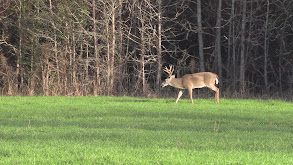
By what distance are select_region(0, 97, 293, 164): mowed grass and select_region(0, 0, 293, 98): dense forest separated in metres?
6.64

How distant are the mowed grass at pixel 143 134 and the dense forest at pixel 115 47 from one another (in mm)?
6635

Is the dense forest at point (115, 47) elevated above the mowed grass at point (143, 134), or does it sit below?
above

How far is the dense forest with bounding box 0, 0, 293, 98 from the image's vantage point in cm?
2333

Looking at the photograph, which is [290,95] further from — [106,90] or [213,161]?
[213,161]

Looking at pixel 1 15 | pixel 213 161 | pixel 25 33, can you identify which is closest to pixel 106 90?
pixel 25 33

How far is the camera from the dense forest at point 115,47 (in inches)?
918

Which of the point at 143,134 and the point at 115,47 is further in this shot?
the point at 115,47

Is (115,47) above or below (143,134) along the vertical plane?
above

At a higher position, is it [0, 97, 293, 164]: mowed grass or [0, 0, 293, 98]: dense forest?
[0, 0, 293, 98]: dense forest

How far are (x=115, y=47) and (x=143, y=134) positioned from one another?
624 inches

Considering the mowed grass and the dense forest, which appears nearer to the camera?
the mowed grass

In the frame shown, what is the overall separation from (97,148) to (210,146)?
1.91m

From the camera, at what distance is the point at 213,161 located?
279 inches

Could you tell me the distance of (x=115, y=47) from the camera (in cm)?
2545
